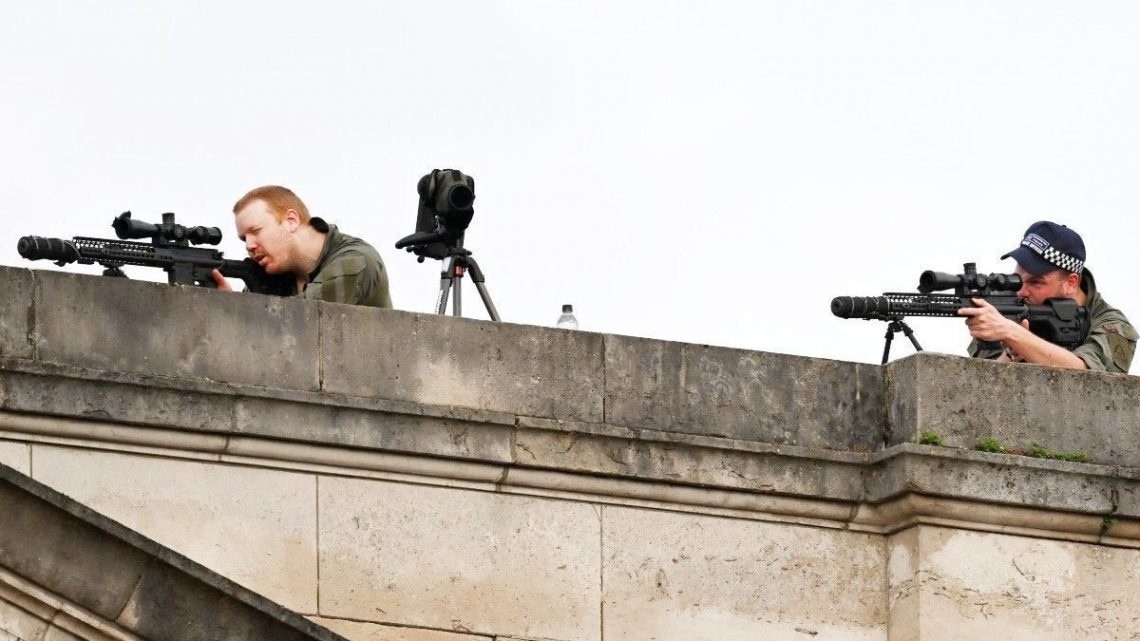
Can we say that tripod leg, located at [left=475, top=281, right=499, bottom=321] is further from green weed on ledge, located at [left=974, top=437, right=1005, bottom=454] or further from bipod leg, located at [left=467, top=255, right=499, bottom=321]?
green weed on ledge, located at [left=974, top=437, right=1005, bottom=454]

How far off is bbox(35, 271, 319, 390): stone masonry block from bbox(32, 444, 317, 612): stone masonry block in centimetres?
47

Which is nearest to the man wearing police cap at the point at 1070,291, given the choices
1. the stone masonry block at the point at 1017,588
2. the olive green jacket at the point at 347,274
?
the stone masonry block at the point at 1017,588

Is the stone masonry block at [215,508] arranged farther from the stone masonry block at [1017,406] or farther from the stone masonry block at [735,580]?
the stone masonry block at [1017,406]

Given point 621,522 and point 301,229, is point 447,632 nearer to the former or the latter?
point 621,522

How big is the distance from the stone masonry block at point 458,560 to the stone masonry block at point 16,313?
1.60 meters

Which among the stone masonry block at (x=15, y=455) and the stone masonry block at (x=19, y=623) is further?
the stone masonry block at (x=15, y=455)

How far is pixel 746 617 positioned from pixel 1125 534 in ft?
6.82

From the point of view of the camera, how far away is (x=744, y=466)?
1884 cm

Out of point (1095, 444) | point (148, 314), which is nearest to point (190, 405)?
point (148, 314)

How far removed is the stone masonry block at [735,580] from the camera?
18547 millimetres

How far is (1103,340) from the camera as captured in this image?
2000 cm

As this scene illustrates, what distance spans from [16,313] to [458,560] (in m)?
2.47

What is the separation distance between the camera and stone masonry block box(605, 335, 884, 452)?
18.8m

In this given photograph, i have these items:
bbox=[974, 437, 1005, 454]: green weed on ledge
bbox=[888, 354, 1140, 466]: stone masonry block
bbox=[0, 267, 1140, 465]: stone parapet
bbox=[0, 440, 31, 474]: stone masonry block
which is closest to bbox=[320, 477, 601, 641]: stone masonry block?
bbox=[0, 267, 1140, 465]: stone parapet
